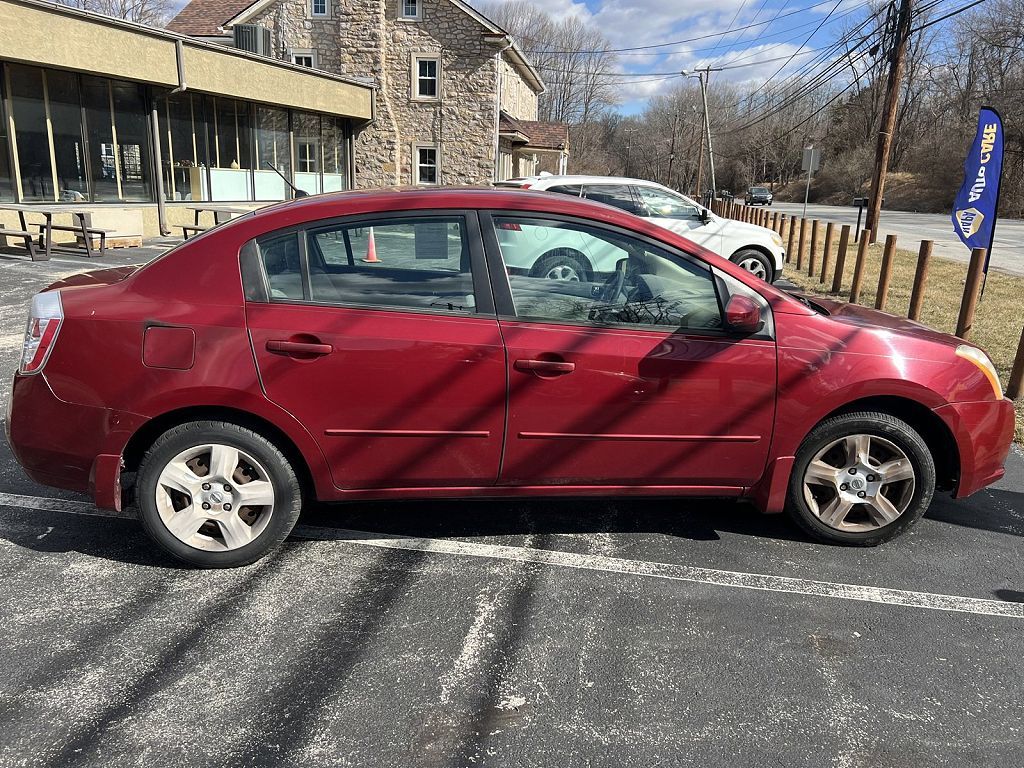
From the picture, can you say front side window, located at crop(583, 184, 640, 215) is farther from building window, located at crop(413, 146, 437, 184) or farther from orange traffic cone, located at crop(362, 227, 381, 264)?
building window, located at crop(413, 146, 437, 184)

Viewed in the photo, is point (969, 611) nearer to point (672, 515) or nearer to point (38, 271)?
point (672, 515)

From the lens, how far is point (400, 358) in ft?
10.4

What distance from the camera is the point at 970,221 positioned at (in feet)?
32.5

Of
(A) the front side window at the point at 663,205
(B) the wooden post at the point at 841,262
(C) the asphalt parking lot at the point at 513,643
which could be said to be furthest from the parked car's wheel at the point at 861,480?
(B) the wooden post at the point at 841,262

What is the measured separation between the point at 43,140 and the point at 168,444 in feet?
51.4

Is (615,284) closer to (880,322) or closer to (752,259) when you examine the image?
(880,322)

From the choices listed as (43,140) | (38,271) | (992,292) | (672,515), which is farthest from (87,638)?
(43,140)

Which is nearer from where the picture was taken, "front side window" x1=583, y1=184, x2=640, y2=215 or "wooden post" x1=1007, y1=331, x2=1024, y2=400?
"wooden post" x1=1007, y1=331, x2=1024, y2=400

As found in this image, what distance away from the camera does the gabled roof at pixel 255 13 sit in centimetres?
2711

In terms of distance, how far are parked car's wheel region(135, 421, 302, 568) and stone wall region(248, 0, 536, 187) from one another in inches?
994

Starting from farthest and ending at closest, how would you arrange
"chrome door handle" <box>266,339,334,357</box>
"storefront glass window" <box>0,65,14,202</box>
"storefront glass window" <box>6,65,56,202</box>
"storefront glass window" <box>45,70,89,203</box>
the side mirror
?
1. "storefront glass window" <box>45,70,89,203</box>
2. "storefront glass window" <box>6,65,56,202</box>
3. "storefront glass window" <box>0,65,14,202</box>
4. the side mirror
5. "chrome door handle" <box>266,339,334,357</box>

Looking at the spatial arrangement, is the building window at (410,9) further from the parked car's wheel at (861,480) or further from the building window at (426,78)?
the parked car's wheel at (861,480)

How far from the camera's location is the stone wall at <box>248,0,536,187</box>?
27.3 metres

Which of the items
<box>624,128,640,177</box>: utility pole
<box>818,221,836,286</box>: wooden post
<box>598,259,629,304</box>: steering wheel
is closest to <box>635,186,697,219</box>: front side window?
<box>818,221,836,286</box>: wooden post
